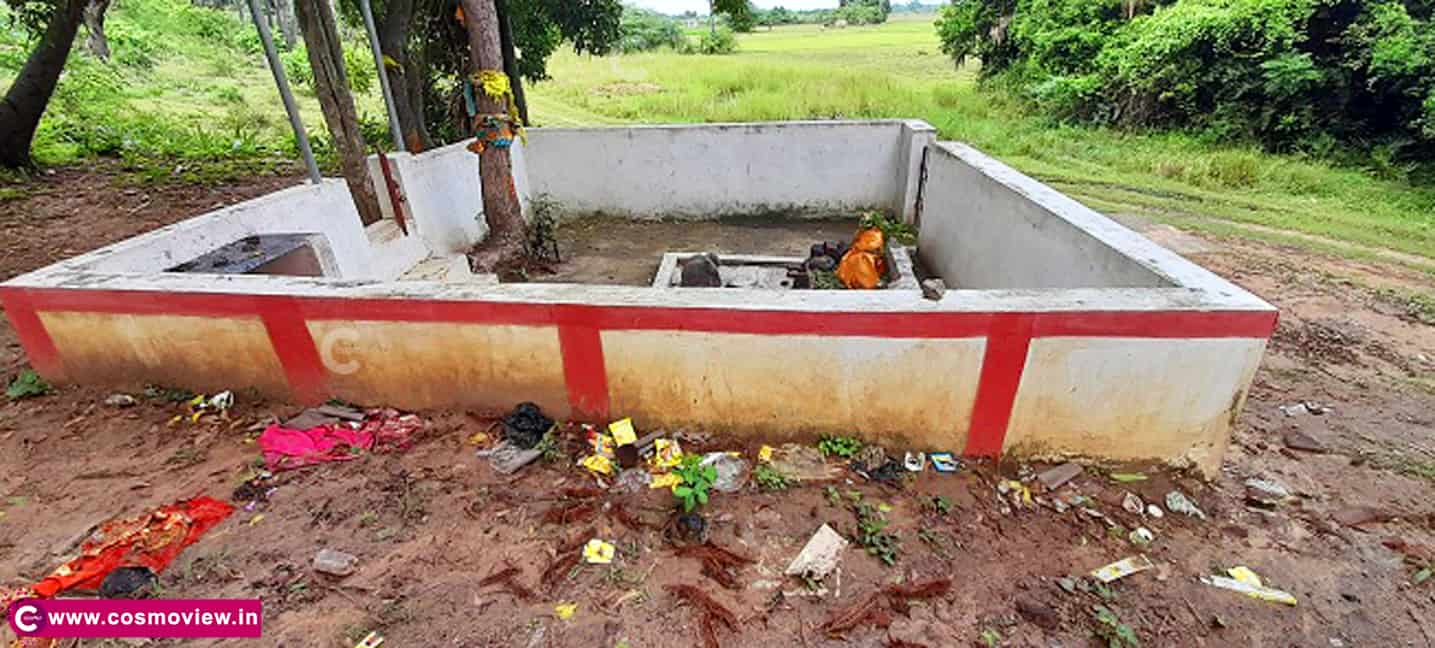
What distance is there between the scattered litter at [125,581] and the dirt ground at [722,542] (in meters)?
0.06

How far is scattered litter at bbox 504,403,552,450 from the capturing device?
3354 mm

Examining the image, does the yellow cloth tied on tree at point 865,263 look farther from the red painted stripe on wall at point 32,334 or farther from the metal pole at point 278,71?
the red painted stripe on wall at point 32,334

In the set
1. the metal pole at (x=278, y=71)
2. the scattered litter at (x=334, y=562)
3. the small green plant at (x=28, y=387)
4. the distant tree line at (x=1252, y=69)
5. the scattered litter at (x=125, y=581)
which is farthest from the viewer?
the distant tree line at (x=1252, y=69)

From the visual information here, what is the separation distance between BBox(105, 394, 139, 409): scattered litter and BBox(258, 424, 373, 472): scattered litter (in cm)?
97

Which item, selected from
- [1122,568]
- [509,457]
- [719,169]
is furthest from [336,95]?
[1122,568]

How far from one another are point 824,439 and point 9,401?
4926mm

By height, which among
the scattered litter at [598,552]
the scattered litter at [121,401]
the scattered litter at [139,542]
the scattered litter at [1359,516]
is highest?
the scattered litter at [121,401]

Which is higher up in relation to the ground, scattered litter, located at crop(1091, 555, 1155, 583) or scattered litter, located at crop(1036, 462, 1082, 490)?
scattered litter, located at crop(1036, 462, 1082, 490)

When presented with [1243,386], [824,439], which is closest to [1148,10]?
[1243,386]

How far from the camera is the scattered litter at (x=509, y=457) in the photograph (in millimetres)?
3232

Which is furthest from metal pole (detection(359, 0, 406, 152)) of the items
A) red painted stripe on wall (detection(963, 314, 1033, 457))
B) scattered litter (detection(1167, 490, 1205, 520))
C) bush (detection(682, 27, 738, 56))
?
bush (detection(682, 27, 738, 56))

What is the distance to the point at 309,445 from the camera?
11.1 feet

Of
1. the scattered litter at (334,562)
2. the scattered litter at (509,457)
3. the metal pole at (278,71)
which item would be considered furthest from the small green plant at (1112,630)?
the metal pole at (278,71)

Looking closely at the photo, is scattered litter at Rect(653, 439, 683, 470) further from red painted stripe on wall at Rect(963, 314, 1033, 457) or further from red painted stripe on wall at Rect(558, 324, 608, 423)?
red painted stripe on wall at Rect(963, 314, 1033, 457)
